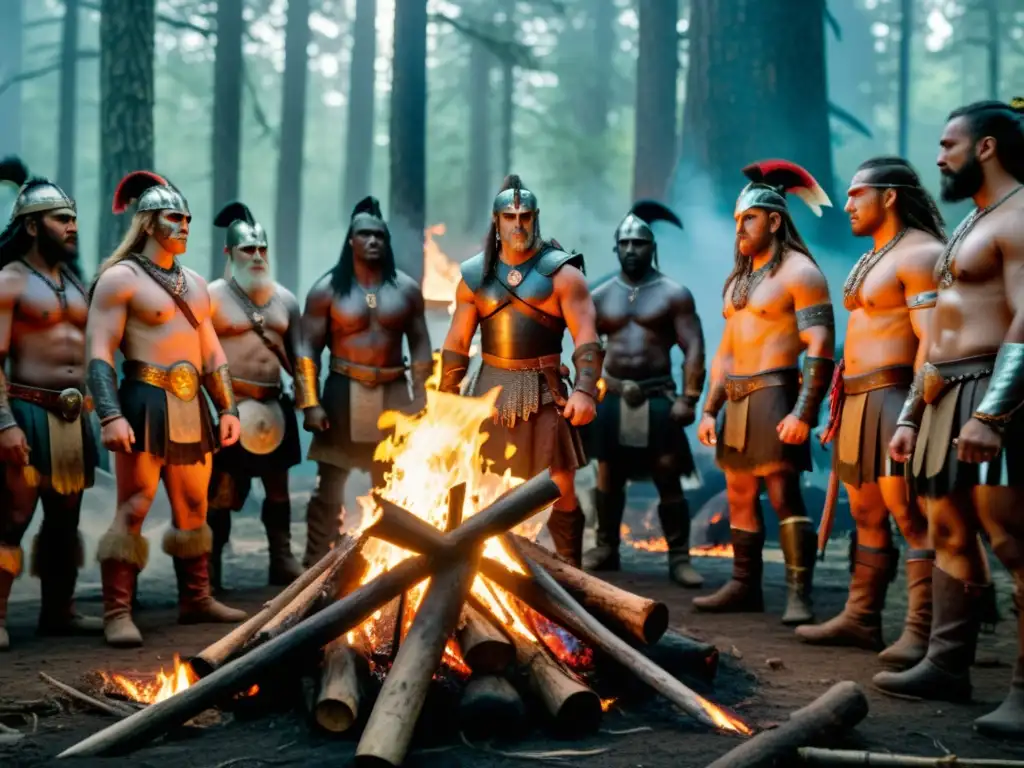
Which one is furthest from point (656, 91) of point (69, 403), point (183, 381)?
point (69, 403)

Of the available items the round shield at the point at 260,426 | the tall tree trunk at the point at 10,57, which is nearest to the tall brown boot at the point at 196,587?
the round shield at the point at 260,426

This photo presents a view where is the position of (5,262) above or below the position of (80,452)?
above

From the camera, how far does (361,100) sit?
1945 cm

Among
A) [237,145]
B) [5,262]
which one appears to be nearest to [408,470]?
[5,262]

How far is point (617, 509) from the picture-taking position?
7.50 meters

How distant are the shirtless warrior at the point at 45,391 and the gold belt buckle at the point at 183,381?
1.58 feet

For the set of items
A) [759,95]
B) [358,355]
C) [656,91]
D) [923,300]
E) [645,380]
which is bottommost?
[645,380]

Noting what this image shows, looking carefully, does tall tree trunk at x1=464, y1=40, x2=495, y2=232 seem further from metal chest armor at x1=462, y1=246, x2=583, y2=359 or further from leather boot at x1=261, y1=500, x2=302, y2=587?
metal chest armor at x1=462, y1=246, x2=583, y2=359

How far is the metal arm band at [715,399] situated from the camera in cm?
615

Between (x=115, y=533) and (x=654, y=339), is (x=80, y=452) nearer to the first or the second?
(x=115, y=533)

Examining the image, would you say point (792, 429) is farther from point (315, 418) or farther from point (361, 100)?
point (361, 100)

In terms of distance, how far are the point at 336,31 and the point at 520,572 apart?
19.2m

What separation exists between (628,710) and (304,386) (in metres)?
3.42

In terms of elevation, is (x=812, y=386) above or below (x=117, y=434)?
above
